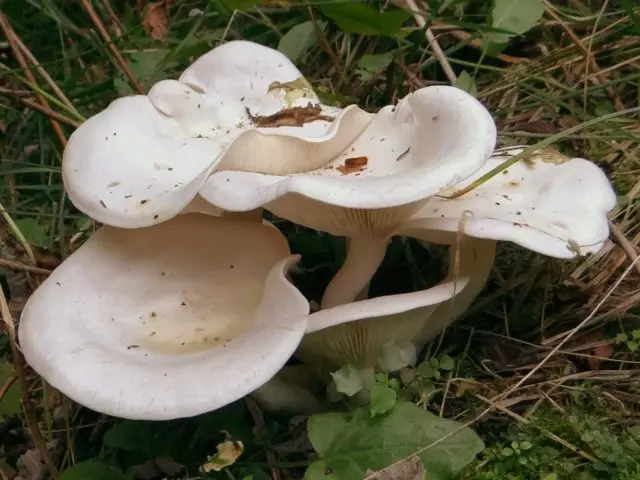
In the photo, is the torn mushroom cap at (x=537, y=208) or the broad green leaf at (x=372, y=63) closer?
the torn mushroom cap at (x=537, y=208)

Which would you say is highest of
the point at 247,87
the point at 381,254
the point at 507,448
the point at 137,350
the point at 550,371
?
the point at 247,87

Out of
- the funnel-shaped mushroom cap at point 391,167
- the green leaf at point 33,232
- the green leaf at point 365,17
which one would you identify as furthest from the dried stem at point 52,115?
the funnel-shaped mushroom cap at point 391,167

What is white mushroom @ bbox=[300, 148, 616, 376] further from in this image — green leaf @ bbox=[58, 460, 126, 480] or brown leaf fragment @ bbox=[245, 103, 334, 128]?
green leaf @ bbox=[58, 460, 126, 480]

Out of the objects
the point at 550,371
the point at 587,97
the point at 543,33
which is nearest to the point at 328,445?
the point at 550,371

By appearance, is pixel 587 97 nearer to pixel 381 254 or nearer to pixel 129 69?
pixel 381 254

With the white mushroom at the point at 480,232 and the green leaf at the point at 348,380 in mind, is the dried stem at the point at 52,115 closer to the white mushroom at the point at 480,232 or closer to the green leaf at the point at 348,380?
the white mushroom at the point at 480,232

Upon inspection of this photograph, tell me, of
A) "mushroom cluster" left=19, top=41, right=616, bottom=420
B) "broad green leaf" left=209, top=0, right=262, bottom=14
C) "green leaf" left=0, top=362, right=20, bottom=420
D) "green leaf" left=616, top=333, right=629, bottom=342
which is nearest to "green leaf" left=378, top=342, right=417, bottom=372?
"mushroom cluster" left=19, top=41, right=616, bottom=420
